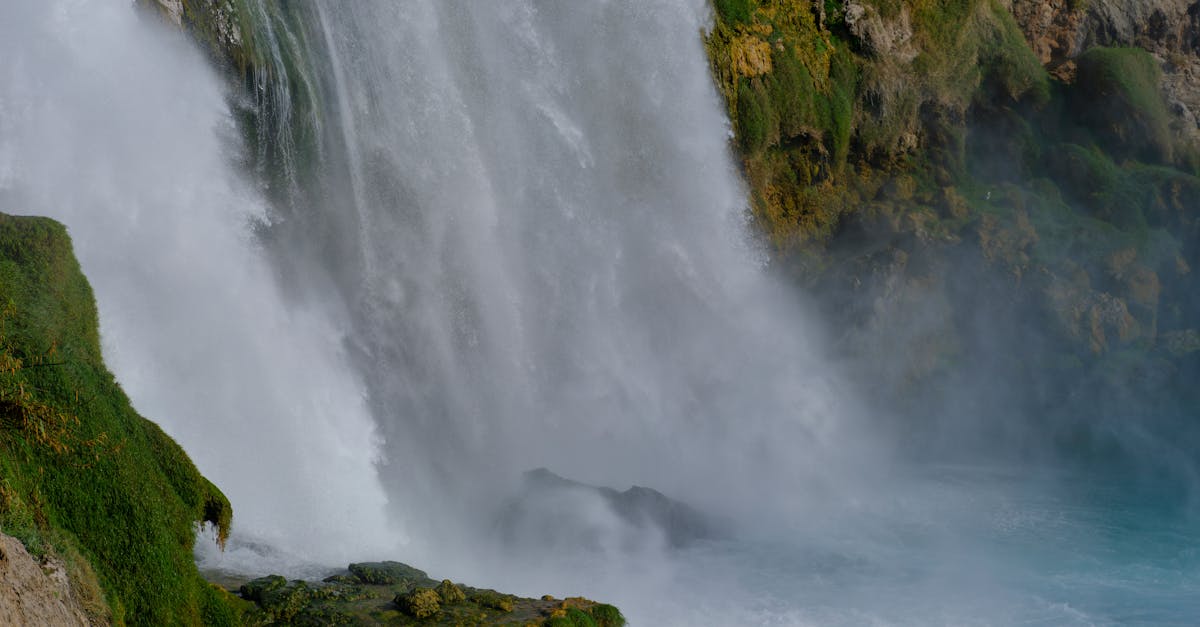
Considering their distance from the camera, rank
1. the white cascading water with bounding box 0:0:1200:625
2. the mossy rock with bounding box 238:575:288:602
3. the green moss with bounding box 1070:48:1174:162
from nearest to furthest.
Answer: the mossy rock with bounding box 238:575:288:602 → the white cascading water with bounding box 0:0:1200:625 → the green moss with bounding box 1070:48:1174:162

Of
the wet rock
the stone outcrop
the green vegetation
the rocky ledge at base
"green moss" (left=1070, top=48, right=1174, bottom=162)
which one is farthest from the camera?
"green moss" (left=1070, top=48, right=1174, bottom=162)

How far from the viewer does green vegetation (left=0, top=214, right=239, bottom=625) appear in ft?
24.9

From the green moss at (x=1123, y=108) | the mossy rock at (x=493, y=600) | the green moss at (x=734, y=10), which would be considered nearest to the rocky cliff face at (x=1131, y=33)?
the green moss at (x=1123, y=108)

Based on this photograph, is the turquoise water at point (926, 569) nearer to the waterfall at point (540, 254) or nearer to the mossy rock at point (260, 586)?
the waterfall at point (540, 254)

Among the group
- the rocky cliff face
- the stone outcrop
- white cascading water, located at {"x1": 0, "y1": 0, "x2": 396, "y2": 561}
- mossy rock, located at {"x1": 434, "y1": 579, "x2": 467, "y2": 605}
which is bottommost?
the stone outcrop

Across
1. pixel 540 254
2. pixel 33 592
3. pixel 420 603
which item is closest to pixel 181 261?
pixel 420 603

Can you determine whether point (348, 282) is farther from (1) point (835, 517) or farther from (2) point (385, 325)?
(1) point (835, 517)

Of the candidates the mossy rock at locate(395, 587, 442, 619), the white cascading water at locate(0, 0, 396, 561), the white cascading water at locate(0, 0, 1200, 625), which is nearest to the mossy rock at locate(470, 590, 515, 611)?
the mossy rock at locate(395, 587, 442, 619)

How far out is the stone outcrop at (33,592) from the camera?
606cm

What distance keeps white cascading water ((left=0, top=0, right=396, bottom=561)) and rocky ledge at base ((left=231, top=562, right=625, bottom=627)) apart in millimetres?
2356

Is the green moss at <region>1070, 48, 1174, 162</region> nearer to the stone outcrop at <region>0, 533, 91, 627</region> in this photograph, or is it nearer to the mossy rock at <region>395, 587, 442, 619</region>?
the mossy rock at <region>395, 587, 442, 619</region>

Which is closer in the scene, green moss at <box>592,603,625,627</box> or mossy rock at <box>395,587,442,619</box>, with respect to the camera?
mossy rock at <box>395,587,442,619</box>

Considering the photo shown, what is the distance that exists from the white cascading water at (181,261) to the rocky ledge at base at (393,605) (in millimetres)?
2356

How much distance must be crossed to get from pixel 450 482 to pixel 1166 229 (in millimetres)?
24520
